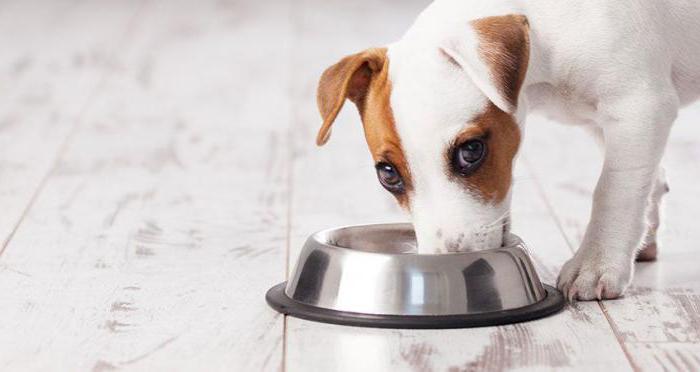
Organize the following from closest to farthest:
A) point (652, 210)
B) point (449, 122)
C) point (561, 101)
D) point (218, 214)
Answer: point (449, 122) < point (561, 101) < point (652, 210) < point (218, 214)

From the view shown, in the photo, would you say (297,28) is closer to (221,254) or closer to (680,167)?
(680,167)

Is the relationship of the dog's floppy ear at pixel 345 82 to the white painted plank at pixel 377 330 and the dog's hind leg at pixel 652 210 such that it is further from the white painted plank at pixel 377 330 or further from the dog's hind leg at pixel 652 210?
the dog's hind leg at pixel 652 210

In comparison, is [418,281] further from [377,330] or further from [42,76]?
[42,76]

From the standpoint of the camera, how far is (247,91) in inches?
185

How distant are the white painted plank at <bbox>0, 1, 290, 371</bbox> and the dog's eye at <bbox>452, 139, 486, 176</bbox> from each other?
1.31 ft

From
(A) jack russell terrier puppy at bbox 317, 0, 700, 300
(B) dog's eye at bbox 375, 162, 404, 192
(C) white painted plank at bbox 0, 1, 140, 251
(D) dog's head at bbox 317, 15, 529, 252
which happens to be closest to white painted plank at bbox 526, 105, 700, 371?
(A) jack russell terrier puppy at bbox 317, 0, 700, 300

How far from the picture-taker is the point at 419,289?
2119 millimetres

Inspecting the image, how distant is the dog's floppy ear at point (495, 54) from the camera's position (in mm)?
2100

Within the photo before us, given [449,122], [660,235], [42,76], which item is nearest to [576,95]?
[449,122]

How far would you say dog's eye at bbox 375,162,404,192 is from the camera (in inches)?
85.5

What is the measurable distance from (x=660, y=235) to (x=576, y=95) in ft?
1.81

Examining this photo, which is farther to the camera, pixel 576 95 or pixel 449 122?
pixel 576 95

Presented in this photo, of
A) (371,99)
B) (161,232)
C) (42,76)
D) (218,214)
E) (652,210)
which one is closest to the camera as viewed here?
(371,99)

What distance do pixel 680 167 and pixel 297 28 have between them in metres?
2.88
